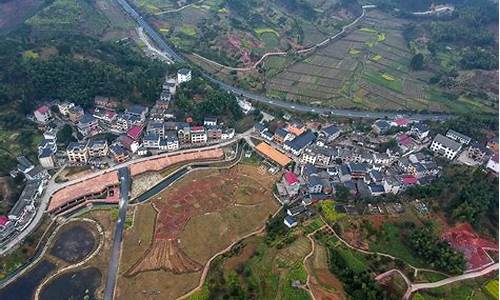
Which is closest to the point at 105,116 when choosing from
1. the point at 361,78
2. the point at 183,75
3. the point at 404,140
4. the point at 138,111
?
the point at 138,111

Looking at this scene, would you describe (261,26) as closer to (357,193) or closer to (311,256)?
(357,193)

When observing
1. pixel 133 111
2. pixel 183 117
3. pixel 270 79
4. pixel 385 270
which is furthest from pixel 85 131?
pixel 385 270

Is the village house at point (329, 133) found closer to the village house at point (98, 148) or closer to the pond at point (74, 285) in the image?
the village house at point (98, 148)

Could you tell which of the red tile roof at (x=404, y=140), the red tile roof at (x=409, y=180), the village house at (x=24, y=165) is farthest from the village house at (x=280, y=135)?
the village house at (x=24, y=165)

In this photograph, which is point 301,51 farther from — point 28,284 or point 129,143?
point 28,284

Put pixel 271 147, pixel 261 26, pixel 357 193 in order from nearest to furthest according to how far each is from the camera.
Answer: pixel 357 193 < pixel 271 147 < pixel 261 26

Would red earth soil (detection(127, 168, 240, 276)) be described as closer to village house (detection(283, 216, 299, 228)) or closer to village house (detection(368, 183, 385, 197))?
village house (detection(283, 216, 299, 228))

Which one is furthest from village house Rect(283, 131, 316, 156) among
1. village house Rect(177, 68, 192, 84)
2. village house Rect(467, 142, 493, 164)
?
village house Rect(467, 142, 493, 164)
